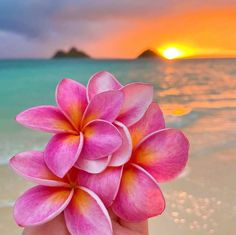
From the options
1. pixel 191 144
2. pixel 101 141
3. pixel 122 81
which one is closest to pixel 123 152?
pixel 101 141

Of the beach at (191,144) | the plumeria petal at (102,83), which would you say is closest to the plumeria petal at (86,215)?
the plumeria petal at (102,83)

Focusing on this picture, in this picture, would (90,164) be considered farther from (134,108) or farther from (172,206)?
(172,206)

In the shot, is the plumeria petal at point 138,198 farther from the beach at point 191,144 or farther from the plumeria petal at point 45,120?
the beach at point 191,144

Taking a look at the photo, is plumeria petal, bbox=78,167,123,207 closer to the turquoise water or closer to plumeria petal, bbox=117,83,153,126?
plumeria petal, bbox=117,83,153,126

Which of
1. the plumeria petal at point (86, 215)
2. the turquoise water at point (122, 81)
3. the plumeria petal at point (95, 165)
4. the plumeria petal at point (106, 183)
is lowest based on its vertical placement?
the turquoise water at point (122, 81)

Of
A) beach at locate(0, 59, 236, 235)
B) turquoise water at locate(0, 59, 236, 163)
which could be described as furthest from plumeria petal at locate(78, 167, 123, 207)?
turquoise water at locate(0, 59, 236, 163)

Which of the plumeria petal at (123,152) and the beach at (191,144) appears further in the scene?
the beach at (191,144)

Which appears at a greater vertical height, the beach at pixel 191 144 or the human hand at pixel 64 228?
the human hand at pixel 64 228

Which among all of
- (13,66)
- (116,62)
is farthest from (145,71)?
(13,66)
